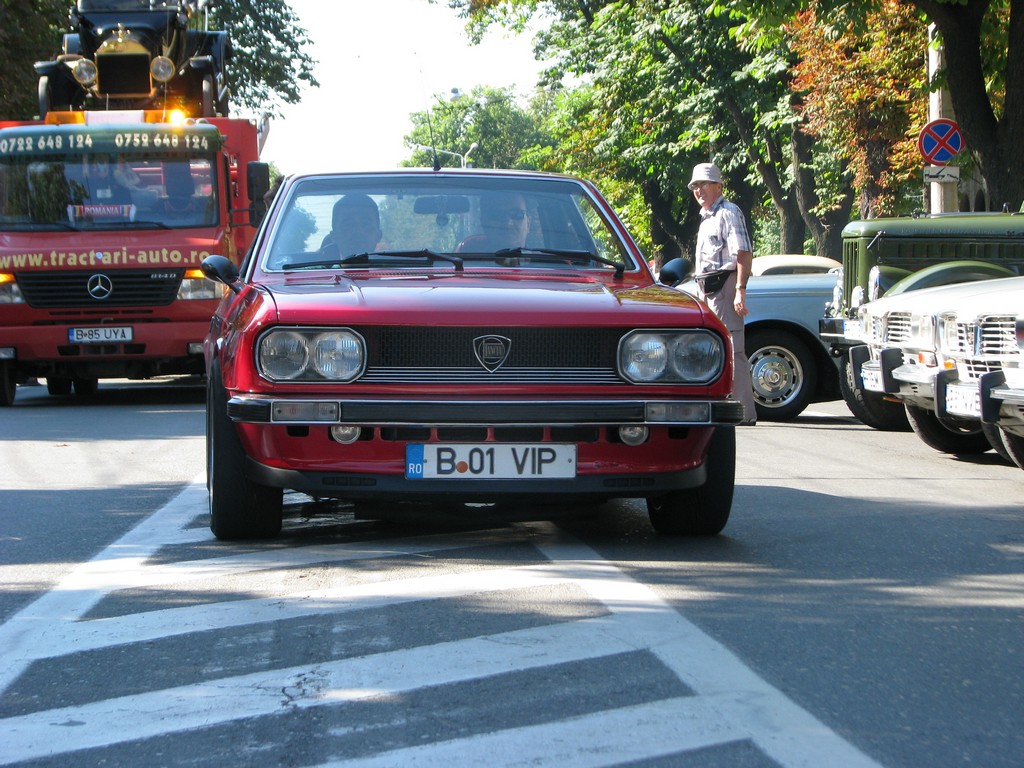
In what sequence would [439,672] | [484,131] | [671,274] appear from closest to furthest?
1. [439,672]
2. [671,274]
3. [484,131]

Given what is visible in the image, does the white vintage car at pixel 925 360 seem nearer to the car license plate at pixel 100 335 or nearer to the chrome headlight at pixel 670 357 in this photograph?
the chrome headlight at pixel 670 357

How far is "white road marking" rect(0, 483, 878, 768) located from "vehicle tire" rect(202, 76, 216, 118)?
12450 millimetres

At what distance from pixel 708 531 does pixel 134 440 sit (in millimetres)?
6160

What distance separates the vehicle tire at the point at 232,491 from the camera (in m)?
6.28

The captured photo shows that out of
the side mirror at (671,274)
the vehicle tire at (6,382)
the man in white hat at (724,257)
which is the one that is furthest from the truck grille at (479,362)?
the vehicle tire at (6,382)

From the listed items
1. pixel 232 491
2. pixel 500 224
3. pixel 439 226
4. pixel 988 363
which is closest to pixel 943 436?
pixel 988 363

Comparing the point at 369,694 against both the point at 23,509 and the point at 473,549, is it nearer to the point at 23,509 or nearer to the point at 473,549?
the point at 473,549

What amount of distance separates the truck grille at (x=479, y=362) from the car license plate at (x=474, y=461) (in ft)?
0.81

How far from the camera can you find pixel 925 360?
32.0 ft

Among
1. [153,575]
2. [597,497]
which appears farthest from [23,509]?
[597,497]

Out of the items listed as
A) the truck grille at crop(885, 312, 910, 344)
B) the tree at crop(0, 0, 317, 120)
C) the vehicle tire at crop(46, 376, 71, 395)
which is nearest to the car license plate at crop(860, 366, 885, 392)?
the truck grille at crop(885, 312, 910, 344)

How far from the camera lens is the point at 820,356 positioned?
13.5 metres

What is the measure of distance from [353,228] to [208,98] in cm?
1141

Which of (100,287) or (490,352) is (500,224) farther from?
(100,287)
